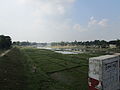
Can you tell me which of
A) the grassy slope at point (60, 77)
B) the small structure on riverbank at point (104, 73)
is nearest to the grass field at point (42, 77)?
the grassy slope at point (60, 77)

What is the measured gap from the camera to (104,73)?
5.93 m

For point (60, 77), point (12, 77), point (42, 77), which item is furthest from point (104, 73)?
point (12, 77)

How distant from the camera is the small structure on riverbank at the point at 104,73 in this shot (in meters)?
5.88

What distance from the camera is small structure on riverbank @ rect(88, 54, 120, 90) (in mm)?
5875

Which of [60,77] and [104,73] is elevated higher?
[104,73]

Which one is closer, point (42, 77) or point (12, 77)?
point (12, 77)

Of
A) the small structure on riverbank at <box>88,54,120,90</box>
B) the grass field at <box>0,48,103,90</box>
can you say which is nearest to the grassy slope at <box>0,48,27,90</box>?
the grass field at <box>0,48,103,90</box>

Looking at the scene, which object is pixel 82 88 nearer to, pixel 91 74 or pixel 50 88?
pixel 50 88

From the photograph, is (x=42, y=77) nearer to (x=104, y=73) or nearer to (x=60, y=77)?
(x=60, y=77)

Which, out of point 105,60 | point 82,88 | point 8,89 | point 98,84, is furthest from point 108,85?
point 8,89

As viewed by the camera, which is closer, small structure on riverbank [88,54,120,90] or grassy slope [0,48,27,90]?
small structure on riverbank [88,54,120,90]

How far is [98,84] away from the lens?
233 inches

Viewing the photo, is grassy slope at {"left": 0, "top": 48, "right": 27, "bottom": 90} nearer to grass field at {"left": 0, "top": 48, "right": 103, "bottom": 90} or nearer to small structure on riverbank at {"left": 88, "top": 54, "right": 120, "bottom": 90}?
grass field at {"left": 0, "top": 48, "right": 103, "bottom": 90}

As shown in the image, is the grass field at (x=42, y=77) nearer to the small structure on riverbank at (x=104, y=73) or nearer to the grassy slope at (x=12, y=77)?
the grassy slope at (x=12, y=77)
